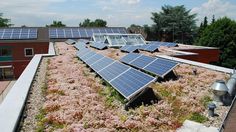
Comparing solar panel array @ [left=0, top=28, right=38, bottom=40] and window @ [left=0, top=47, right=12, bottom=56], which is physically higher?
solar panel array @ [left=0, top=28, right=38, bottom=40]

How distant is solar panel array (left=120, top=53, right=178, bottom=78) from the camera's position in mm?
14711

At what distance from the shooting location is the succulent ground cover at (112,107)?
8.94 m

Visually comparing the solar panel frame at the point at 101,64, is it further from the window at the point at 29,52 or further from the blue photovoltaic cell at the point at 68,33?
the blue photovoltaic cell at the point at 68,33

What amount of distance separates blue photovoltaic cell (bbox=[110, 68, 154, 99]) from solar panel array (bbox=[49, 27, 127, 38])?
39.2m

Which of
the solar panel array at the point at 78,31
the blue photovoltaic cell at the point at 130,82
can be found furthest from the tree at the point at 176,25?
the blue photovoltaic cell at the point at 130,82

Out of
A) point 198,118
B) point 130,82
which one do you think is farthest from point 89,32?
point 198,118

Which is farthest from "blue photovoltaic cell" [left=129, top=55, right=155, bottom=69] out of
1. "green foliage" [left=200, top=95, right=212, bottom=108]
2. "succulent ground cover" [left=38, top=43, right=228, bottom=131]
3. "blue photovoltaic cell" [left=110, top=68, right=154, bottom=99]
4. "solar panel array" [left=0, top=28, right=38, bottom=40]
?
"solar panel array" [left=0, top=28, right=38, bottom=40]

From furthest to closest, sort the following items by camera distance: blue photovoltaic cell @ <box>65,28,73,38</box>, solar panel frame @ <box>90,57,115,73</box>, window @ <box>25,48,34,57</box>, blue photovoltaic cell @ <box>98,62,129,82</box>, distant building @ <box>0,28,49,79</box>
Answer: blue photovoltaic cell @ <box>65,28,73,38</box>
window @ <box>25,48,34,57</box>
distant building @ <box>0,28,49,79</box>
solar panel frame @ <box>90,57,115,73</box>
blue photovoltaic cell @ <box>98,62,129,82</box>

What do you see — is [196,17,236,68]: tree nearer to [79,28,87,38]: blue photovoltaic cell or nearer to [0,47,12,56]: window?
[79,28,87,38]: blue photovoltaic cell

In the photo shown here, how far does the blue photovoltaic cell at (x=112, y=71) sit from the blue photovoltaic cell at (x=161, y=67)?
77.8 inches

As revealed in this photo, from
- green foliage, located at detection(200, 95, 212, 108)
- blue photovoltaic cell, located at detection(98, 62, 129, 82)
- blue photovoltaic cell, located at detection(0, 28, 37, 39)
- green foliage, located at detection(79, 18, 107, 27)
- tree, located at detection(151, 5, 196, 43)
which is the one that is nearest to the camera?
green foliage, located at detection(200, 95, 212, 108)

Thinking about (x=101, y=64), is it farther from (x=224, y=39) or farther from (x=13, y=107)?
(x=224, y=39)

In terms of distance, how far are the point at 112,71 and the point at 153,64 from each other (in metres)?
2.95

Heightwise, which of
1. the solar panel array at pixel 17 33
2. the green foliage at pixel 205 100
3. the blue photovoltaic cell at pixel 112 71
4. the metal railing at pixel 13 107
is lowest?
the green foliage at pixel 205 100
